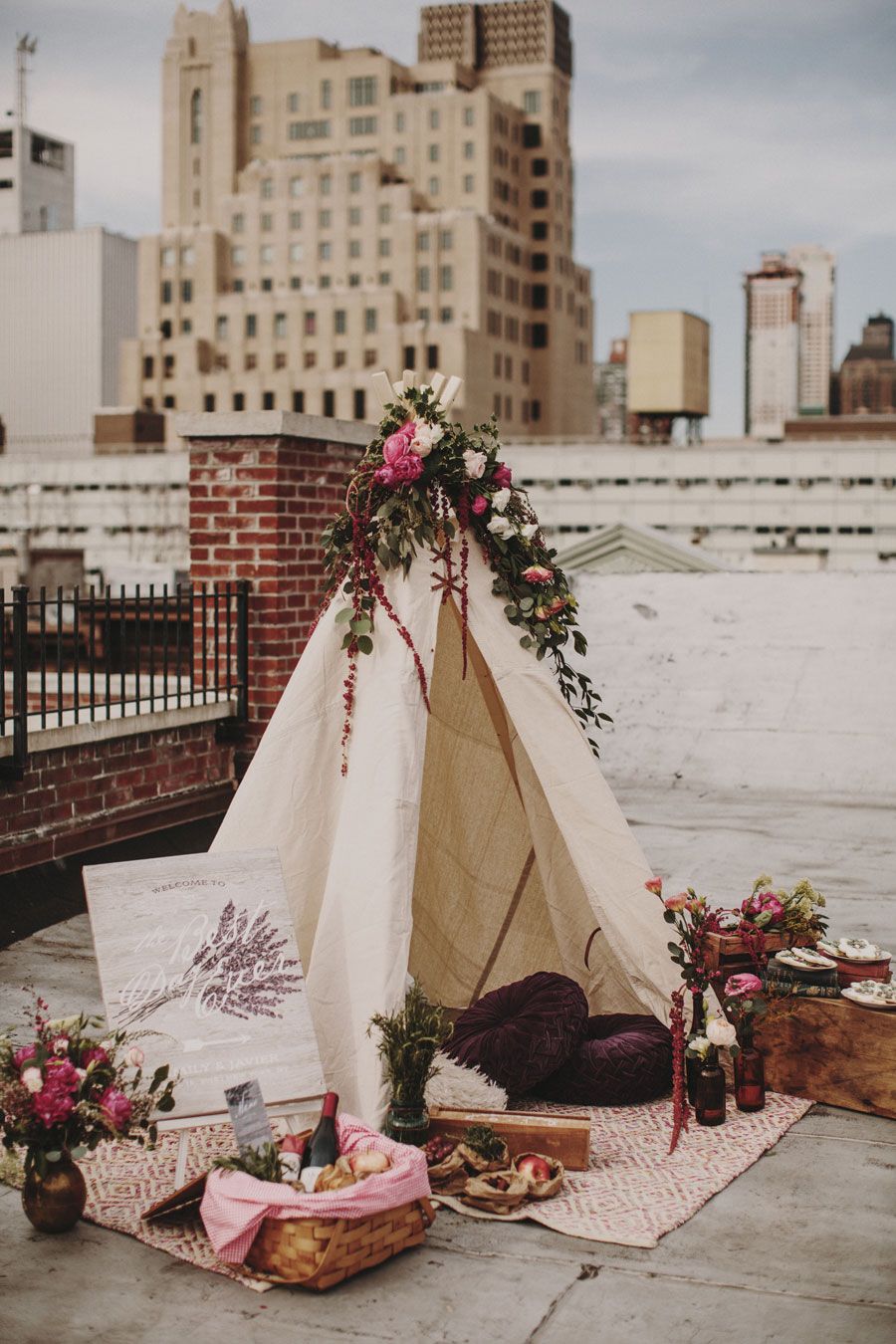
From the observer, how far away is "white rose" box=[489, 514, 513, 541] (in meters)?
6.36

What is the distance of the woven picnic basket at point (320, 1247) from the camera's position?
4.35m

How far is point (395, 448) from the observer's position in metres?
6.20

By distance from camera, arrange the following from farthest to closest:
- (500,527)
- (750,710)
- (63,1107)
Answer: (750,710) → (500,527) → (63,1107)

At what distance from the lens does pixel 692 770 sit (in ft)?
41.3

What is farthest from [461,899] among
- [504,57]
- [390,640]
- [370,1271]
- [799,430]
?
[504,57]

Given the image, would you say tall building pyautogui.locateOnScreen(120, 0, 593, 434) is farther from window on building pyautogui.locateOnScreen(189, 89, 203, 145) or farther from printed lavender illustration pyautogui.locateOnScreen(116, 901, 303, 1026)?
printed lavender illustration pyautogui.locateOnScreen(116, 901, 303, 1026)

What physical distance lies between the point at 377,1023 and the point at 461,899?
2.06m

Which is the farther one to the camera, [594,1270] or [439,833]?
[439,833]

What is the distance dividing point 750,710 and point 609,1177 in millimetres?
→ 8207

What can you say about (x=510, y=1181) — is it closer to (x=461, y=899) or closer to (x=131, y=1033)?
(x=131, y=1033)

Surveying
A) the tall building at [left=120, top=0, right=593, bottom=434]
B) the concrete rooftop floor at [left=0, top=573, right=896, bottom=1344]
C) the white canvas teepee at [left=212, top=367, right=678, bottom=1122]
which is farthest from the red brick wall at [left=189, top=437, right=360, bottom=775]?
the tall building at [left=120, top=0, right=593, bottom=434]

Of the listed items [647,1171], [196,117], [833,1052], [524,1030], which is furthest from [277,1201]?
[196,117]

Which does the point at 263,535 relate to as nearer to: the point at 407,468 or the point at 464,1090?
the point at 407,468

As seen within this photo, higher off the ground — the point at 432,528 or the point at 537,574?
the point at 432,528
